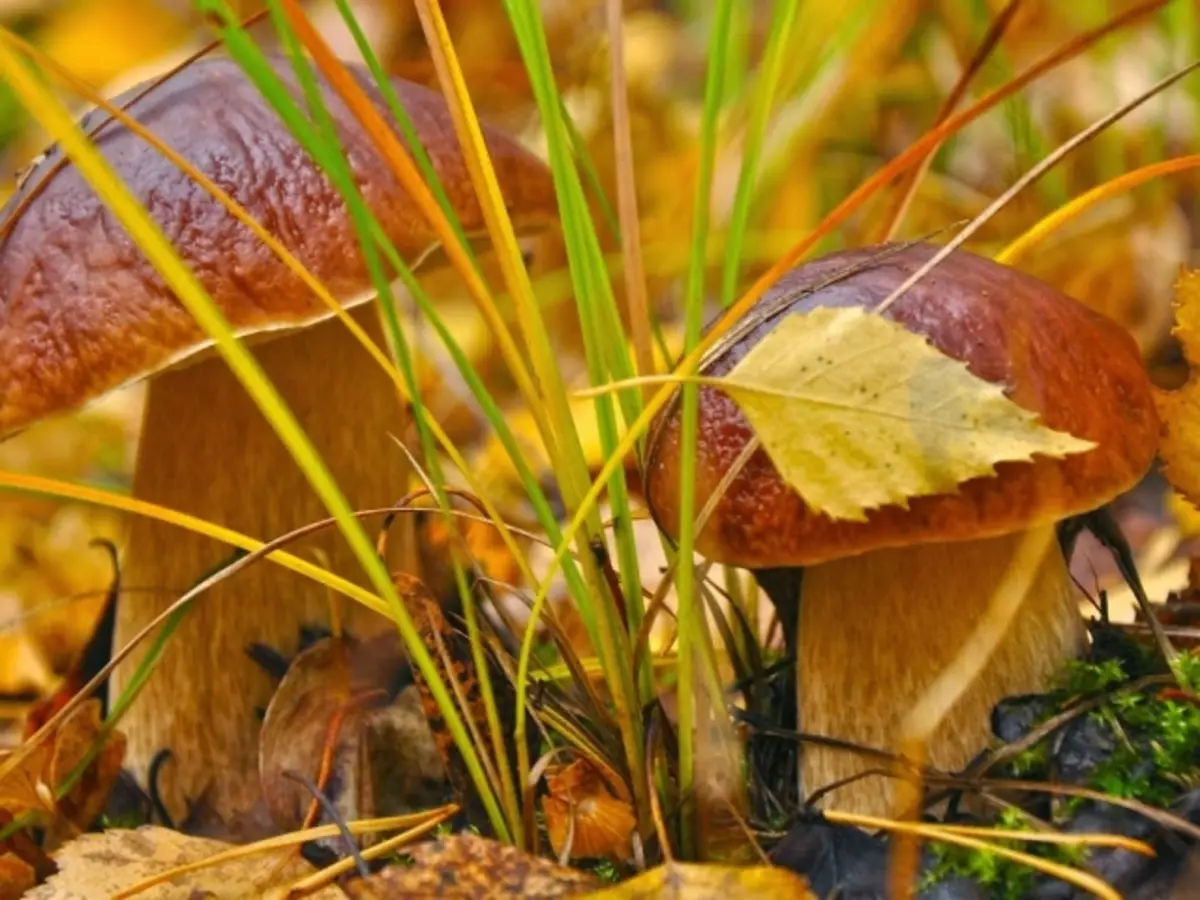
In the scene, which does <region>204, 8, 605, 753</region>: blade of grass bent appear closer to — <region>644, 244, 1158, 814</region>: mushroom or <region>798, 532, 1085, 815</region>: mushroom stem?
<region>644, 244, 1158, 814</region>: mushroom

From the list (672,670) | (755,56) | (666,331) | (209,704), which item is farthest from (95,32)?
(672,670)

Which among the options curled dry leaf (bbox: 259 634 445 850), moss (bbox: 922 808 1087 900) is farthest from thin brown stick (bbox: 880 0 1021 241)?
curled dry leaf (bbox: 259 634 445 850)

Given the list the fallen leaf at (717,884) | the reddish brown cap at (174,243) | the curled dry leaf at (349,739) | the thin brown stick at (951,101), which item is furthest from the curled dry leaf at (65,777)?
the thin brown stick at (951,101)

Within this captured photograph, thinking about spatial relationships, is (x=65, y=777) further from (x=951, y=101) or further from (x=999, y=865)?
(x=951, y=101)

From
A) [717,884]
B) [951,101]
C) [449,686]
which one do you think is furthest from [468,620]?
[951,101]

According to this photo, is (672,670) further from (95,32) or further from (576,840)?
(95,32)
